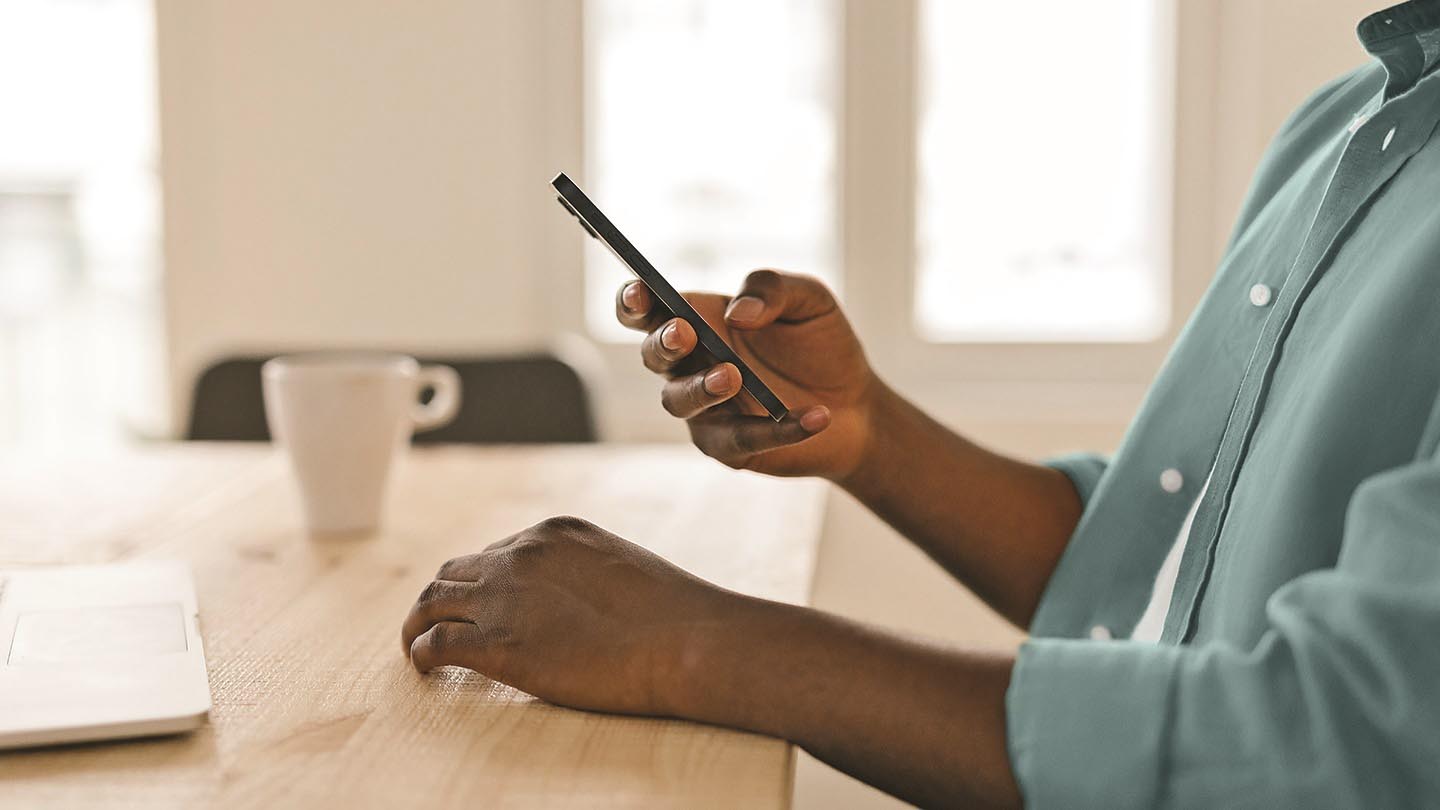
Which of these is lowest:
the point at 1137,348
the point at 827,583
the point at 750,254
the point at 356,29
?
the point at 827,583

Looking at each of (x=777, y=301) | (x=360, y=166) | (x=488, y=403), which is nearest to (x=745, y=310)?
(x=777, y=301)

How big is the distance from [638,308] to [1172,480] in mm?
358

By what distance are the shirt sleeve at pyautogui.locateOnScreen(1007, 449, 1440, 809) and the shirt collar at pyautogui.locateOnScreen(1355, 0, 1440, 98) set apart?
31cm

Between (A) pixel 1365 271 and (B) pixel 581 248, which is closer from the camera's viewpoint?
(A) pixel 1365 271

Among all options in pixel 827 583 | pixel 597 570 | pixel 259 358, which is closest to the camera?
pixel 597 570

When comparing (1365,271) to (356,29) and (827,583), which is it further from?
(356,29)

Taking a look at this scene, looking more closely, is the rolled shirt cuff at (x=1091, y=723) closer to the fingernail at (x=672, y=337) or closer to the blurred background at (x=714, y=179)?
the fingernail at (x=672, y=337)

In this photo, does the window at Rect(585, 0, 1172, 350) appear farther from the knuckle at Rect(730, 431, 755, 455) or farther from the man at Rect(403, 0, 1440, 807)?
the knuckle at Rect(730, 431, 755, 455)

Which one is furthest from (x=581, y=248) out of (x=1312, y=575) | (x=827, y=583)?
(x=1312, y=575)

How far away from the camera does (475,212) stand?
2309mm

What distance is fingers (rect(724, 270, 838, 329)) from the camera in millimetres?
864

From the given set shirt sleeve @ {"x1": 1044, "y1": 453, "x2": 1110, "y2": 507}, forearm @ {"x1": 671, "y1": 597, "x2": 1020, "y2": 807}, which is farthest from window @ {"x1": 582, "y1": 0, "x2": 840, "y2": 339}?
forearm @ {"x1": 671, "y1": 597, "x2": 1020, "y2": 807}

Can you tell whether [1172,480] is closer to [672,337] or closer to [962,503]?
[962,503]

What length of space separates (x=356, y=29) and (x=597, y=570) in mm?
1859
